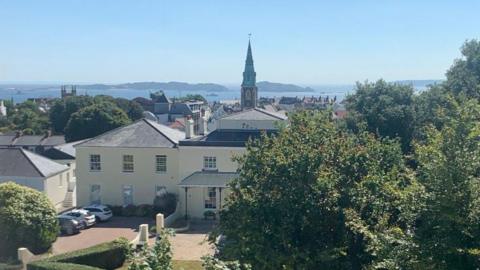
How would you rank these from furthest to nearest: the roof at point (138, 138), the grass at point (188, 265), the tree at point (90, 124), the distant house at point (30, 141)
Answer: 1. the tree at point (90, 124)
2. the distant house at point (30, 141)
3. the roof at point (138, 138)
4. the grass at point (188, 265)

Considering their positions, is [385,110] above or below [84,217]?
above

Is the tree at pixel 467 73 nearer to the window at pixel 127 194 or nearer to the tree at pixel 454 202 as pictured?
the window at pixel 127 194

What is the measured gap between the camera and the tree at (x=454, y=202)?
398 inches

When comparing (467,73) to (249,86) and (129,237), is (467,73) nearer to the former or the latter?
(129,237)

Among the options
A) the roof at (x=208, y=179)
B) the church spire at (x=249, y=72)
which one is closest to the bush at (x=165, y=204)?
the roof at (x=208, y=179)

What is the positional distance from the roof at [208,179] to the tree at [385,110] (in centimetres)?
908

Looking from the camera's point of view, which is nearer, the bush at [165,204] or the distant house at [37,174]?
the bush at [165,204]

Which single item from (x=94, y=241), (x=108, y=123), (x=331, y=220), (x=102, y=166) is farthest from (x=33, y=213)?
(x=108, y=123)

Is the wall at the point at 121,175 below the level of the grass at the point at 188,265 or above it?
above

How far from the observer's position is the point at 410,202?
37.3ft

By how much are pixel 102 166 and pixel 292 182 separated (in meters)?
22.0

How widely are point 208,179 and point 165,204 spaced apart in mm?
3190

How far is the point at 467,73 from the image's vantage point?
4106cm

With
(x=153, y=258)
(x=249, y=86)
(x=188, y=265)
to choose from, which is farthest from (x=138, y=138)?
(x=249, y=86)
